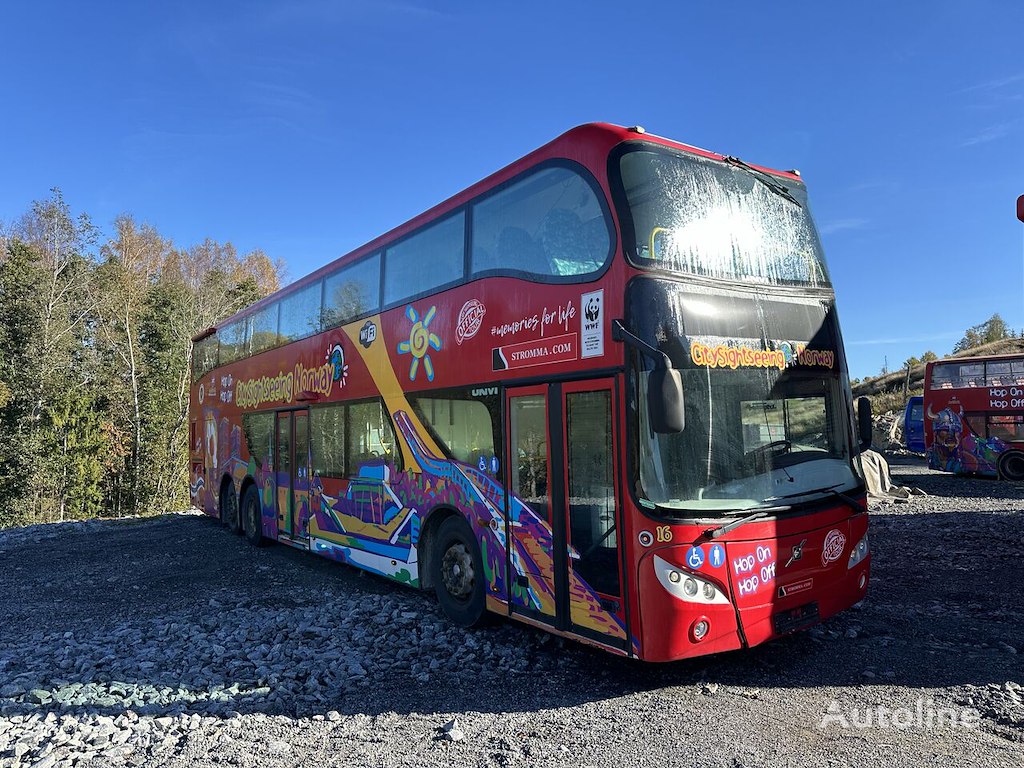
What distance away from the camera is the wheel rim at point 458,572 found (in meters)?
6.11

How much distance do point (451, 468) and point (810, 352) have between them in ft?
10.9

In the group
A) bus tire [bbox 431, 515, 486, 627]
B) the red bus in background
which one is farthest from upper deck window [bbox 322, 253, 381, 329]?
the red bus in background

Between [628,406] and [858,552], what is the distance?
7.87 feet

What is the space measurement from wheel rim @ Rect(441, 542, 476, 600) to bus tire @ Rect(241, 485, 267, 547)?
5908 millimetres

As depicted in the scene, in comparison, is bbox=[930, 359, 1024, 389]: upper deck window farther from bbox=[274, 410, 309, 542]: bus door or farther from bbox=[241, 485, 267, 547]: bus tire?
bbox=[241, 485, 267, 547]: bus tire

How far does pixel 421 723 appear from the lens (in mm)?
4273

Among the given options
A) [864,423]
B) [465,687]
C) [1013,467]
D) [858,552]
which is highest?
[864,423]

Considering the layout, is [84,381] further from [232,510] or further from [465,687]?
[465,687]

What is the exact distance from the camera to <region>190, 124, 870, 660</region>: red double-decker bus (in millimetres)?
4359

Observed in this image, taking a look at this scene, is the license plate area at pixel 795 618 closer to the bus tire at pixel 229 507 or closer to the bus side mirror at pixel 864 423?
the bus side mirror at pixel 864 423

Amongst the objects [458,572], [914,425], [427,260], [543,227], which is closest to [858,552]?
[458,572]

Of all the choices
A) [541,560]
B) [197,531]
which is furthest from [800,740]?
[197,531]

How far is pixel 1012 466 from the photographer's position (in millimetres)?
18203

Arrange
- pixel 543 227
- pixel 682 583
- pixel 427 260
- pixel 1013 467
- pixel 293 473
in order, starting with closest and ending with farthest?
pixel 682 583
pixel 543 227
pixel 427 260
pixel 293 473
pixel 1013 467
